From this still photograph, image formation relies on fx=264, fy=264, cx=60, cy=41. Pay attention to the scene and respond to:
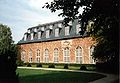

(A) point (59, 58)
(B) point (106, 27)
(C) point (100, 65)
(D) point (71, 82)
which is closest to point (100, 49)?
(C) point (100, 65)

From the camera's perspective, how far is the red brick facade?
4449cm

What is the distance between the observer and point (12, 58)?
1291 centimetres

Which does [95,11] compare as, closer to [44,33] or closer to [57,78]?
[57,78]

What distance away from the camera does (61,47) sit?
4875cm

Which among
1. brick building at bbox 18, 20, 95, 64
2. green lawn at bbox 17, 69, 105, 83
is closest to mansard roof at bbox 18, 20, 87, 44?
brick building at bbox 18, 20, 95, 64

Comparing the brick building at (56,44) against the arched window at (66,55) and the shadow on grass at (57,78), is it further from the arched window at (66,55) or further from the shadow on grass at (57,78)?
the shadow on grass at (57,78)

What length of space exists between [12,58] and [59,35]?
1482 inches

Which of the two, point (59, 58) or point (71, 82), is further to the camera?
point (59, 58)

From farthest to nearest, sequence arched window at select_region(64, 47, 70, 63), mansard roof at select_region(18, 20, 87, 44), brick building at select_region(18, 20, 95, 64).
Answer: mansard roof at select_region(18, 20, 87, 44)
arched window at select_region(64, 47, 70, 63)
brick building at select_region(18, 20, 95, 64)

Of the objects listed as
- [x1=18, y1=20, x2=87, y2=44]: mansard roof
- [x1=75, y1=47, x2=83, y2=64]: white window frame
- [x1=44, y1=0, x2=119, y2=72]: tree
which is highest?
[x1=18, y1=20, x2=87, y2=44]: mansard roof

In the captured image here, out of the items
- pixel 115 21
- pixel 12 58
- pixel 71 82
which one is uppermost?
pixel 115 21

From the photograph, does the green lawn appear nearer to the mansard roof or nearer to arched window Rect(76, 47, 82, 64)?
arched window Rect(76, 47, 82, 64)

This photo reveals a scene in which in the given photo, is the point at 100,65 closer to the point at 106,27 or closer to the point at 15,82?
the point at 106,27

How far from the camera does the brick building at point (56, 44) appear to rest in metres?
45.0
